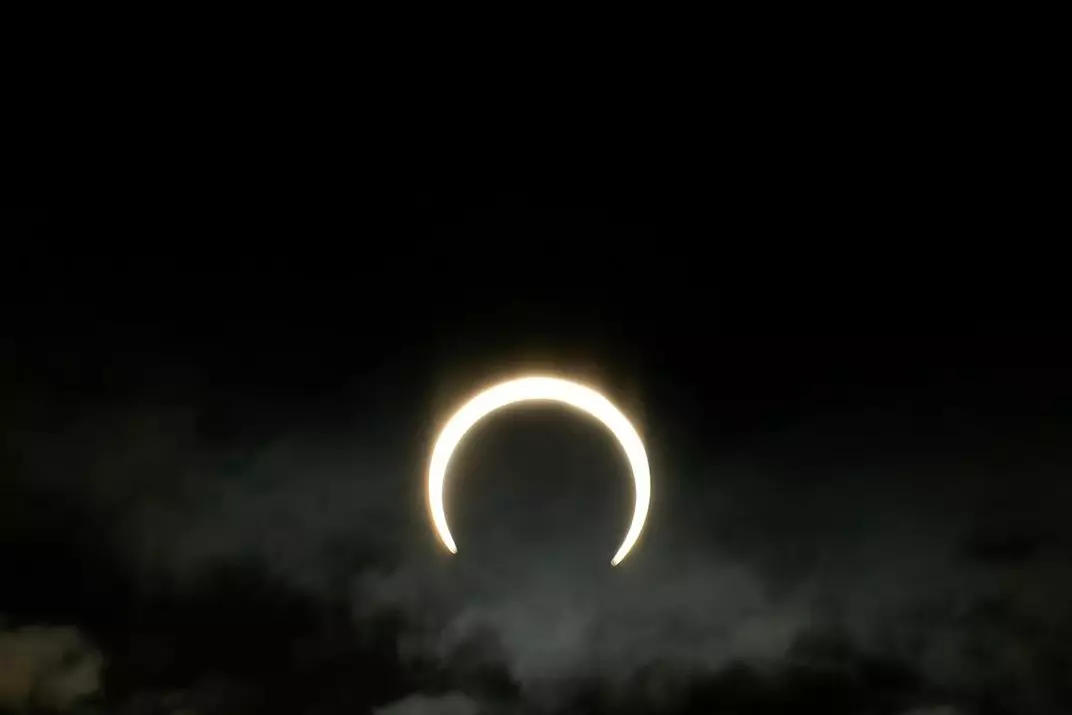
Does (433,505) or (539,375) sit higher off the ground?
(539,375)

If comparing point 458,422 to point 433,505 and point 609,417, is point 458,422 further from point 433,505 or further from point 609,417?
point 609,417

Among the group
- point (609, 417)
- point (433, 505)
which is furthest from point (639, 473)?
point (433, 505)

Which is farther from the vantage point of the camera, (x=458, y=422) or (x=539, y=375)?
(x=539, y=375)

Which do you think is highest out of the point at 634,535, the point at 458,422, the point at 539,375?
the point at 539,375

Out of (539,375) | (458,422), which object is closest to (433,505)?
(458,422)

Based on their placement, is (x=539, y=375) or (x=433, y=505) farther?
(x=539, y=375)

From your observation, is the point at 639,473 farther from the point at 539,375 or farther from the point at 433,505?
the point at 433,505
